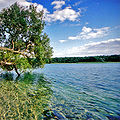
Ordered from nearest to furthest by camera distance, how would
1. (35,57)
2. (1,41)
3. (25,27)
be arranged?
(25,27) → (1,41) → (35,57)

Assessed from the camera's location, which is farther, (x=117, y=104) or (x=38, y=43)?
(x=38, y=43)

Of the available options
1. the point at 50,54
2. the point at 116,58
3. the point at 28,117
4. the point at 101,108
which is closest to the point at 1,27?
the point at 50,54

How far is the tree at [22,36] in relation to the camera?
23188 mm

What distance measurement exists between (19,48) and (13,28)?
15.9ft

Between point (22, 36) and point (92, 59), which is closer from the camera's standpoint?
point (22, 36)

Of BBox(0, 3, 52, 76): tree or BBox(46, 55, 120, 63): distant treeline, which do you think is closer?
BBox(0, 3, 52, 76): tree

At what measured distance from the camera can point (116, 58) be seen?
449 ft

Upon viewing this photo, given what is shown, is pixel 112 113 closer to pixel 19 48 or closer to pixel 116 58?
pixel 19 48

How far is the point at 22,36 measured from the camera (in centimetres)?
2605

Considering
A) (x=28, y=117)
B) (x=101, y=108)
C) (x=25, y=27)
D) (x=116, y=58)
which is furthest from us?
(x=116, y=58)

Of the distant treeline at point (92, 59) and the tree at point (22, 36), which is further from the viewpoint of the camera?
the distant treeline at point (92, 59)

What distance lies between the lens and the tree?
913 inches

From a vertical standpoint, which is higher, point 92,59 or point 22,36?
point 22,36

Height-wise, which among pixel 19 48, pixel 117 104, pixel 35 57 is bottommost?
pixel 117 104
